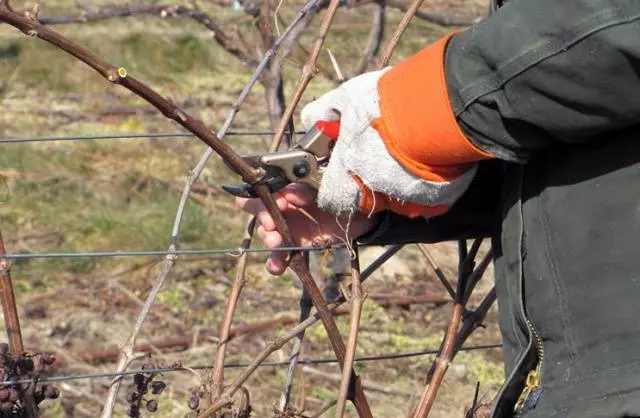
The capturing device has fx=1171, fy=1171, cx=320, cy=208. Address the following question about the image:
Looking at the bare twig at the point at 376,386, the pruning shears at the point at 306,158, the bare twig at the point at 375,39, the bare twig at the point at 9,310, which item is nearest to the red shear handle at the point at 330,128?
the pruning shears at the point at 306,158

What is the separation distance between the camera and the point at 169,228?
5715 mm

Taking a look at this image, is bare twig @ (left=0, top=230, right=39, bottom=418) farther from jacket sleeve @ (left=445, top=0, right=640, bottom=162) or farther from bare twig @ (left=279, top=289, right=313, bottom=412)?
jacket sleeve @ (left=445, top=0, right=640, bottom=162)

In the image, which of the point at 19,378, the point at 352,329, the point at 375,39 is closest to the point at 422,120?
the point at 352,329

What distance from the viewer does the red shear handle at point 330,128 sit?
178cm

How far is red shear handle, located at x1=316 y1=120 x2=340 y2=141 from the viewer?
178 centimetres

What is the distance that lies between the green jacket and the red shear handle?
0.22 meters

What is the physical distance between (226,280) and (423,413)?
3177 mm

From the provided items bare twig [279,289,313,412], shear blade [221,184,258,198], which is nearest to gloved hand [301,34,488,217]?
shear blade [221,184,258,198]

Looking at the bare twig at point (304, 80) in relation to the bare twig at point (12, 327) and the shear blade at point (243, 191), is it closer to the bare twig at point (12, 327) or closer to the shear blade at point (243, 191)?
the shear blade at point (243, 191)

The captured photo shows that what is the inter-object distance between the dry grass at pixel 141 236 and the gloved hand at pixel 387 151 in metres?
1.41

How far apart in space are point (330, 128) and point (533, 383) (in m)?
0.49

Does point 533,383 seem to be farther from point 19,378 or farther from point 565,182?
point 19,378

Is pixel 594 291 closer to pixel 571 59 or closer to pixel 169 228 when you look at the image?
pixel 571 59

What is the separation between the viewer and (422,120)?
1647mm
